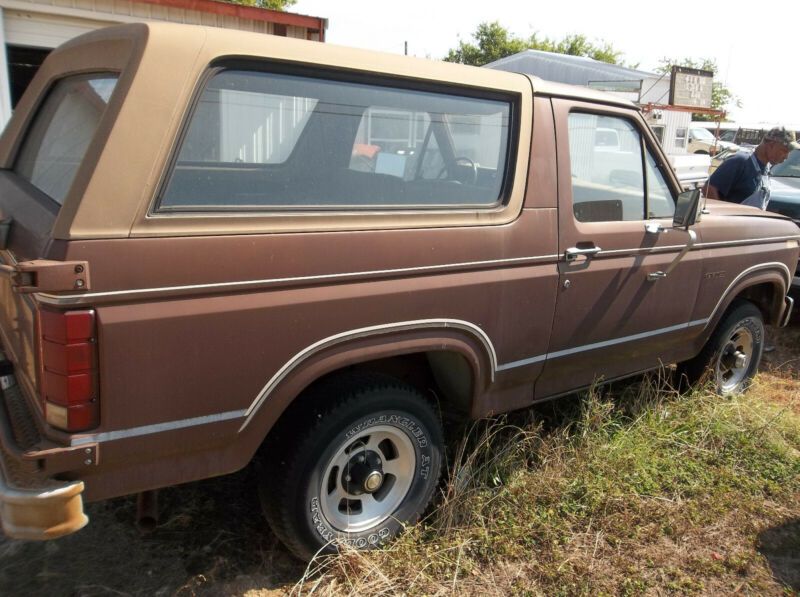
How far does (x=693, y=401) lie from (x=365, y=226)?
2723mm

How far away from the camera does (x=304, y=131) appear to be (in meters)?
2.55

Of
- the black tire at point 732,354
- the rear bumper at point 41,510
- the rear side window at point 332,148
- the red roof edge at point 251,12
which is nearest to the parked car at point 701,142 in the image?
the red roof edge at point 251,12

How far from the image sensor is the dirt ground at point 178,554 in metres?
2.65

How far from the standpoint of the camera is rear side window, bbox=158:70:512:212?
2.26m

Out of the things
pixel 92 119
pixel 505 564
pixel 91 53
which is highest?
pixel 91 53

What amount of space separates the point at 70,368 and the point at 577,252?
2203 millimetres

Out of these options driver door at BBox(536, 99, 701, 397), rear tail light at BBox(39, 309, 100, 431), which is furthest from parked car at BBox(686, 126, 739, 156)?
rear tail light at BBox(39, 309, 100, 431)

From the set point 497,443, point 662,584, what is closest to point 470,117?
point 497,443

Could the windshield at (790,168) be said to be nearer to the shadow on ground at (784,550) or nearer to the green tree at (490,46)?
the shadow on ground at (784,550)

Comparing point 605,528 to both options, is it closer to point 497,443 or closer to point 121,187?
point 497,443

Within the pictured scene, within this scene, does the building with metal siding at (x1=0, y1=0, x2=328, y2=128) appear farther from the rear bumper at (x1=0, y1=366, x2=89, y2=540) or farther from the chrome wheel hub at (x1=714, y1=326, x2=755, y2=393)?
the rear bumper at (x1=0, y1=366, x2=89, y2=540)

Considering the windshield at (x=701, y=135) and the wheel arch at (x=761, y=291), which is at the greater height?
the windshield at (x=701, y=135)

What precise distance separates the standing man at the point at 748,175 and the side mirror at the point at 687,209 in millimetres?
2429

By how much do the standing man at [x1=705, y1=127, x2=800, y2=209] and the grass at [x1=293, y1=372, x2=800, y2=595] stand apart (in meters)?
2.46
